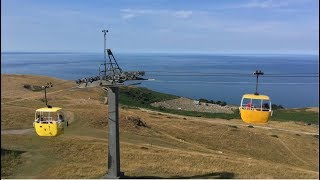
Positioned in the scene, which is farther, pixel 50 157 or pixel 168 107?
pixel 168 107

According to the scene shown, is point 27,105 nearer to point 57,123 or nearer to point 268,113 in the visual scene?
point 57,123

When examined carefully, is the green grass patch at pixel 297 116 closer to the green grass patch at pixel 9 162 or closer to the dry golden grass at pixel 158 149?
the dry golden grass at pixel 158 149

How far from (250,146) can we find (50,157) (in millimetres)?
26558

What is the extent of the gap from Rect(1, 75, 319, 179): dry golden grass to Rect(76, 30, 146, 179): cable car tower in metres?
2.70

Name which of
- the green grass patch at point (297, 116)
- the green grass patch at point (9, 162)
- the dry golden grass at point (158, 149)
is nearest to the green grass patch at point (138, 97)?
the green grass patch at point (297, 116)

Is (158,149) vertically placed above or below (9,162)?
below

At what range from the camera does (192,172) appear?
3562 centimetres

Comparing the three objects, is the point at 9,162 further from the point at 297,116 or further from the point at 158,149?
the point at 297,116

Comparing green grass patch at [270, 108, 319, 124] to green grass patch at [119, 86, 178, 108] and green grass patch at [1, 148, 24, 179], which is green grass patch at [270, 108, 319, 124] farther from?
green grass patch at [1, 148, 24, 179]

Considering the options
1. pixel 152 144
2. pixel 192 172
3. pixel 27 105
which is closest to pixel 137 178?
pixel 192 172

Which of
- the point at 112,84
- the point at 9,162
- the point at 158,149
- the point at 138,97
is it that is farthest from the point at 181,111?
the point at 112,84

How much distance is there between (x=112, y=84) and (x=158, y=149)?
13.8 metres

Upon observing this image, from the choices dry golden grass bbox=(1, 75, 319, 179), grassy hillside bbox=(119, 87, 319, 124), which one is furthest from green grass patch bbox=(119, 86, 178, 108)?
dry golden grass bbox=(1, 75, 319, 179)

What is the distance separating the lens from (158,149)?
41.6 m
